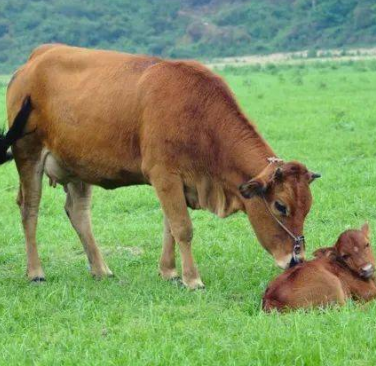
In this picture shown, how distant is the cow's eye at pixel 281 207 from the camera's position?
7.83 meters

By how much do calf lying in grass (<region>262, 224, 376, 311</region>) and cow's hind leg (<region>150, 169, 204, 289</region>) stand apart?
1.12m

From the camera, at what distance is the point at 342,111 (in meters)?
21.8

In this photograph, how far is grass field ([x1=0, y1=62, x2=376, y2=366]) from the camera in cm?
618

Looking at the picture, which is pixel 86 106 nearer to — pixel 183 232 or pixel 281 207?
pixel 183 232

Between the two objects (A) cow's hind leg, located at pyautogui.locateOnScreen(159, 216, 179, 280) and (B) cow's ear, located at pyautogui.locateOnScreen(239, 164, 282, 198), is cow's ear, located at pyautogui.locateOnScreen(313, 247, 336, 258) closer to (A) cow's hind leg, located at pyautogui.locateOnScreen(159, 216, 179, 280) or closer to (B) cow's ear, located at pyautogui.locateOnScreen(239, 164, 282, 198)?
(B) cow's ear, located at pyautogui.locateOnScreen(239, 164, 282, 198)

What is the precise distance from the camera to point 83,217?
9.51 m

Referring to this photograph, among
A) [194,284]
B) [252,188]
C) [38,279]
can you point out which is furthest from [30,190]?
[252,188]

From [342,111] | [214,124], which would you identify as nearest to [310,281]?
[214,124]

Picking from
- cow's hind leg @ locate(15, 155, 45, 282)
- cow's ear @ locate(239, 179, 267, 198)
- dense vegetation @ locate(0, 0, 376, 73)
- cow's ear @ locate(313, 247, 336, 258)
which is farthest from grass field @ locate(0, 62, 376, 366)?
dense vegetation @ locate(0, 0, 376, 73)

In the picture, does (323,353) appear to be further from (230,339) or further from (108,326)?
(108,326)

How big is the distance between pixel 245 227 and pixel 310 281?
369cm

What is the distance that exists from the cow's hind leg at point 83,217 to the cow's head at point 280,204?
1.72m

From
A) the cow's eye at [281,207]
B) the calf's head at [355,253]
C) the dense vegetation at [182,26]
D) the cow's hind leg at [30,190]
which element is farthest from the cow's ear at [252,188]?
the dense vegetation at [182,26]

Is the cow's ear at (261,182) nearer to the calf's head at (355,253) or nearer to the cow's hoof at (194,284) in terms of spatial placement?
the calf's head at (355,253)
